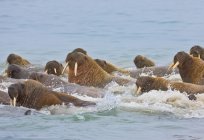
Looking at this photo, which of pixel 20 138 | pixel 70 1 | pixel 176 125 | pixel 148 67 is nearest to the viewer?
pixel 20 138

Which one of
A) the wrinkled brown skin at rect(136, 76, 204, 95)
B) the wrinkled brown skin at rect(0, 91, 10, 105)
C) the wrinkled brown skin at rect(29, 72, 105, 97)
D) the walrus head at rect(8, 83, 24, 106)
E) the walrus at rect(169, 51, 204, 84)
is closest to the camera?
the walrus head at rect(8, 83, 24, 106)

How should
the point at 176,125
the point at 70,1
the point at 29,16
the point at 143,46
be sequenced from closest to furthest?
the point at 176,125, the point at 143,46, the point at 29,16, the point at 70,1

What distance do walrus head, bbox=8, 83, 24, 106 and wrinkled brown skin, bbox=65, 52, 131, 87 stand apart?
3571mm

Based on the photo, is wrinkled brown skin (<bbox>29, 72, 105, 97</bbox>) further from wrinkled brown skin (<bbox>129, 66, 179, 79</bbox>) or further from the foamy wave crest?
wrinkled brown skin (<bbox>129, 66, 179, 79</bbox>)

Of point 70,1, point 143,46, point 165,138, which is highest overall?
point 70,1

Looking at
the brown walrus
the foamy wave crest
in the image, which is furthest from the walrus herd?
the foamy wave crest

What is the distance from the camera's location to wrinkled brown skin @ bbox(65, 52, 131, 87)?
16484mm

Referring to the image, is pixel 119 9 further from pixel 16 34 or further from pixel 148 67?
pixel 148 67

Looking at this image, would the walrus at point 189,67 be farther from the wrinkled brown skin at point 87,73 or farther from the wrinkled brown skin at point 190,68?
the wrinkled brown skin at point 87,73

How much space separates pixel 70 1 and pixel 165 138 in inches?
1899

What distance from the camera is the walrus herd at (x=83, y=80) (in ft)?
42.4

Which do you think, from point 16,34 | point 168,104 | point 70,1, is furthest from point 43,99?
point 70,1

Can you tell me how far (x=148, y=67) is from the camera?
18.8 metres

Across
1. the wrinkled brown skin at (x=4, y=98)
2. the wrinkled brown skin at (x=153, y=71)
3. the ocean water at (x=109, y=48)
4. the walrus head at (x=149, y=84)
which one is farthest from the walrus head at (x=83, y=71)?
the wrinkled brown skin at (x=4, y=98)
